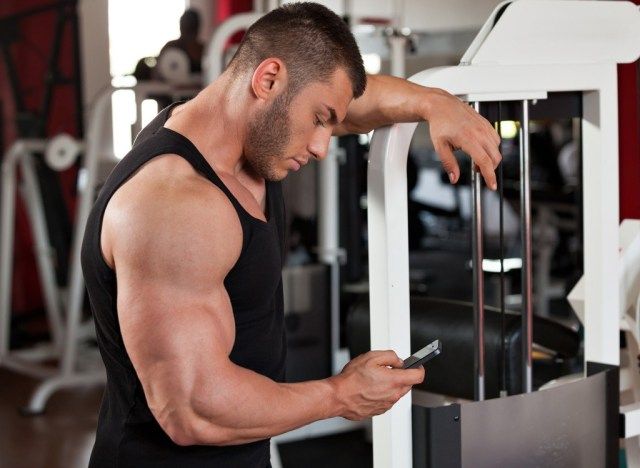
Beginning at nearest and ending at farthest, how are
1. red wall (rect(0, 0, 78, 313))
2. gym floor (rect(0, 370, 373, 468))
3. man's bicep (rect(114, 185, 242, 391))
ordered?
man's bicep (rect(114, 185, 242, 391)) < gym floor (rect(0, 370, 373, 468)) < red wall (rect(0, 0, 78, 313))

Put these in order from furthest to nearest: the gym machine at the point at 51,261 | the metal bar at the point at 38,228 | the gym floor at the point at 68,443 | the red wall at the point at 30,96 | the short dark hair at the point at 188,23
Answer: the red wall at the point at 30,96 → the short dark hair at the point at 188,23 → the metal bar at the point at 38,228 → the gym machine at the point at 51,261 → the gym floor at the point at 68,443

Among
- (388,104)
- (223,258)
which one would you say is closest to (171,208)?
(223,258)

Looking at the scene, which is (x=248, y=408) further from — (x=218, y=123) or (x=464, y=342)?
(x=464, y=342)

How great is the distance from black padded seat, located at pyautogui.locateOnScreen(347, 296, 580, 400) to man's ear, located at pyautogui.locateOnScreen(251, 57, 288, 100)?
2.42 feet

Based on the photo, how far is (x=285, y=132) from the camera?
3.89 feet

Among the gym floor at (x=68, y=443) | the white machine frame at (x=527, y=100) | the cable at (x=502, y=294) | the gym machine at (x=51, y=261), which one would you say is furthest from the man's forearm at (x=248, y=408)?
the gym machine at (x=51, y=261)

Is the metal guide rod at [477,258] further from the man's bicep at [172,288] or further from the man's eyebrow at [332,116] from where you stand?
the man's bicep at [172,288]

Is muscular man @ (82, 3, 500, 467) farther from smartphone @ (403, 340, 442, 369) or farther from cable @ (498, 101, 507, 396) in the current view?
cable @ (498, 101, 507, 396)

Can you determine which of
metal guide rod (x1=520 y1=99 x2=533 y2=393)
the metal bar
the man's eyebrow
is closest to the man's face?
the man's eyebrow

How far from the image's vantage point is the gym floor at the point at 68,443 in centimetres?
303

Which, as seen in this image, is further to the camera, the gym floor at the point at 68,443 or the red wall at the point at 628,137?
the gym floor at the point at 68,443

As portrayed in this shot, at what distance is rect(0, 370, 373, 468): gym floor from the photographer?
9.93 feet

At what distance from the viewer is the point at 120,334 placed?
1182 mm

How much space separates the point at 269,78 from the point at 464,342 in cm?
80
